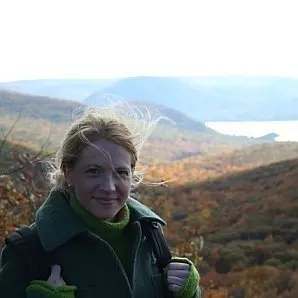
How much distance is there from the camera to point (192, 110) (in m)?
189

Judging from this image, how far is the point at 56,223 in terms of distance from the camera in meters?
1.83

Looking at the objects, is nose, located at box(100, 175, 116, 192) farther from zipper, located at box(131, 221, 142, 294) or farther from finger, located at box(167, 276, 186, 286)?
finger, located at box(167, 276, 186, 286)

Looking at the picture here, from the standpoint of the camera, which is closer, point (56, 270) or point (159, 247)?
point (56, 270)

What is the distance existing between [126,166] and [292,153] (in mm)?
46195

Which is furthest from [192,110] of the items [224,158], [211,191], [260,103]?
[211,191]

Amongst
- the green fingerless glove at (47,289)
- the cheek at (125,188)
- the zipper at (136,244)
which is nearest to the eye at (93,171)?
the cheek at (125,188)

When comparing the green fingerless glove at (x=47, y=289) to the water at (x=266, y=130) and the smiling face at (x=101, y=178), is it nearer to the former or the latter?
the smiling face at (x=101, y=178)

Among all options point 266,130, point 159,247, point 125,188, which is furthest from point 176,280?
point 266,130

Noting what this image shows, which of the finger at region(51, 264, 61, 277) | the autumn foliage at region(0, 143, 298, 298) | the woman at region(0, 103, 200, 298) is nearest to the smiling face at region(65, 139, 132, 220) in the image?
the woman at region(0, 103, 200, 298)

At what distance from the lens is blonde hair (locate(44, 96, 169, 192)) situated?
6.32ft

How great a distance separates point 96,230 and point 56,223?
15 centimetres

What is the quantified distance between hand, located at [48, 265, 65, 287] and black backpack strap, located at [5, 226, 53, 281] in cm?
2

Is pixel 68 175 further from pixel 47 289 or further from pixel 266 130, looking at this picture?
pixel 266 130

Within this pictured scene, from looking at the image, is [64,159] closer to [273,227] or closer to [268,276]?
[268,276]
